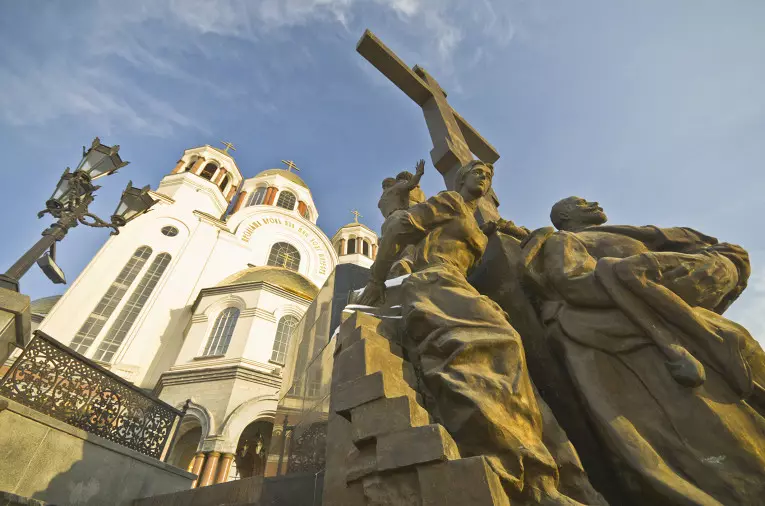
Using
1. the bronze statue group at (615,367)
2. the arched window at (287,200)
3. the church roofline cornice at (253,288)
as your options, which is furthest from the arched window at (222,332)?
the bronze statue group at (615,367)

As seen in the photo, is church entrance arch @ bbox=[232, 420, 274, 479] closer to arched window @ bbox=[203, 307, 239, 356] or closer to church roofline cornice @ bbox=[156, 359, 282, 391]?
church roofline cornice @ bbox=[156, 359, 282, 391]

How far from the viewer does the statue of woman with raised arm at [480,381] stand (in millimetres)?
1765

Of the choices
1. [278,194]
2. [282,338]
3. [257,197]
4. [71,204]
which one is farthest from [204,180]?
[71,204]

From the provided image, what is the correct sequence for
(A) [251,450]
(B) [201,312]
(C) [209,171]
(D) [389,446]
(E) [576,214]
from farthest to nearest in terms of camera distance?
1. (C) [209,171]
2. (B) [201,312]
3. (A) [251,450]
4. (E) [576,214]
5. (D) [389,446]

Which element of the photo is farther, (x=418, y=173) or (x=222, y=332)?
(x=222, y=332)

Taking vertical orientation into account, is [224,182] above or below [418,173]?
above

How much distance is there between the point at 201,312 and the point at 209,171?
16.2 meters

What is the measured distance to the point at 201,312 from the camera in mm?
17234

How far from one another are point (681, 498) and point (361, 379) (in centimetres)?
151

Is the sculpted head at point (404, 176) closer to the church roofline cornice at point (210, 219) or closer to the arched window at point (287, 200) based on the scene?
the church roofline cornice at point (210, 219)

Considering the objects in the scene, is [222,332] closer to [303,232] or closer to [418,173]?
[303,232]

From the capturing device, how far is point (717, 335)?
6.87 ft

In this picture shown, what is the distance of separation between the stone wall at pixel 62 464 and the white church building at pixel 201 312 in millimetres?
4531

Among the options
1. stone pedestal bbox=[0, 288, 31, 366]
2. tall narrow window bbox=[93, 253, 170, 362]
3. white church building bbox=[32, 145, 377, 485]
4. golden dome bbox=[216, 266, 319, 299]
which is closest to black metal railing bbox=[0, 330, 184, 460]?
stone pedestal bbox=[0, 288, 31, 366]
